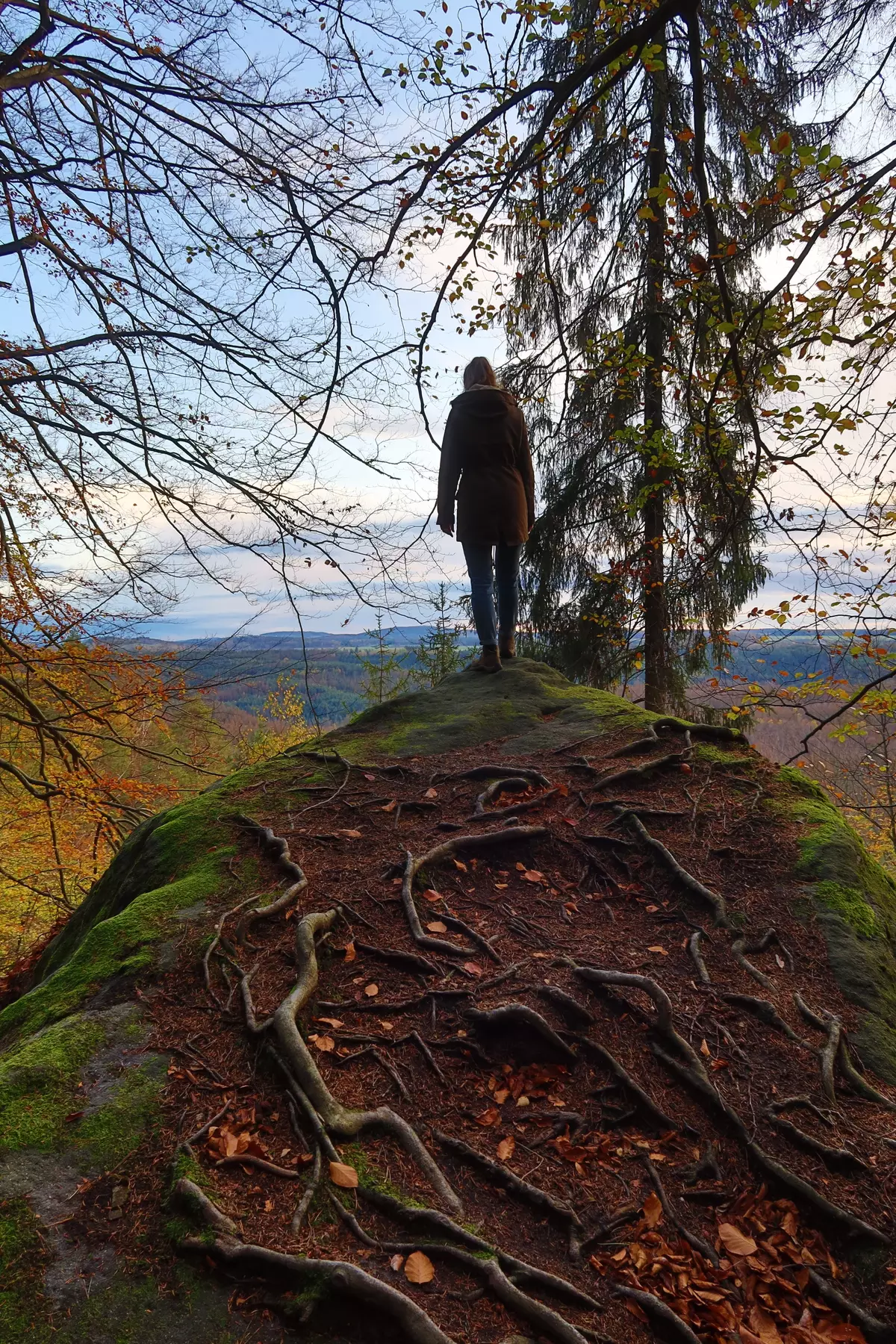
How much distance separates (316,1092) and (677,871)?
7.97 feet

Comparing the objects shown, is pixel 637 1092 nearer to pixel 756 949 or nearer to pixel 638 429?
pixel 756 949

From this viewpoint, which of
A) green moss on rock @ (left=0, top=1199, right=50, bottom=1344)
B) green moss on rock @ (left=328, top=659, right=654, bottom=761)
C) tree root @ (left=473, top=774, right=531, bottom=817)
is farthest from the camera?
green moss on rock @ (left=328, top=659, right=654, bottom=761)

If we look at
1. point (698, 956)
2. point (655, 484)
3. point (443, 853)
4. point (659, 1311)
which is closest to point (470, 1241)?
point (659, 1311)

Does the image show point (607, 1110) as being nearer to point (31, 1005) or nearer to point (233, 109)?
point (31, 1005)

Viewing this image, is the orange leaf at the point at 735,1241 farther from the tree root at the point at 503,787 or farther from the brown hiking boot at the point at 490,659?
the brown hiking boot at the point at 490,659

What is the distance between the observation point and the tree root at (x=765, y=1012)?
3127 millimetres

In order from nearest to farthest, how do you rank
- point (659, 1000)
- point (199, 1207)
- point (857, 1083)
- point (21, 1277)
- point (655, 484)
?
point (21, 1277), point (199, 1207), point (857, 1083), point (659, 1000), point (655, 484)

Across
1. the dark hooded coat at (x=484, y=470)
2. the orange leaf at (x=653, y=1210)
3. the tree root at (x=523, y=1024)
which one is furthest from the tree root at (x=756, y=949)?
the dark hooded coat at (x=484, y=470)

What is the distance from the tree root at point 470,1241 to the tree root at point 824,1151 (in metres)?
1.04

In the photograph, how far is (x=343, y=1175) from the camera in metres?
2.37

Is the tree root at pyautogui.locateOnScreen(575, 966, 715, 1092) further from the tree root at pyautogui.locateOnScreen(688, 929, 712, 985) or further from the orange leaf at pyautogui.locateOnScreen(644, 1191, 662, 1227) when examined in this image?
the orange leaf at pyautogui.locateOnScreen(644, 1191, 662, 1227)

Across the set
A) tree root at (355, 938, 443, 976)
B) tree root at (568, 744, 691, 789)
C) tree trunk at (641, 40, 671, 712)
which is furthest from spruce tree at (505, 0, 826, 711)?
tree root at (355, 938, 443, 976)

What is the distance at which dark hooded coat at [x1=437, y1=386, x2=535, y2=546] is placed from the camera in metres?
6.52

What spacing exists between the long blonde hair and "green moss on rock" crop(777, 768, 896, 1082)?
445cm
